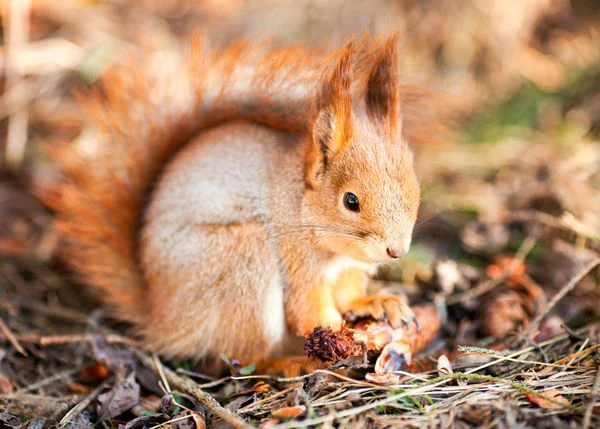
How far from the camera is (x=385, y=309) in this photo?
6.28ft

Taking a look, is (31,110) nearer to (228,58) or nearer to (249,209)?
(228,58)

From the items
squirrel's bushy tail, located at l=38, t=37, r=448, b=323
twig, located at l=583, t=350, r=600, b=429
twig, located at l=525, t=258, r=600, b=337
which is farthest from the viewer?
squirrel's bushy tail, located at l=38, t=37, r=448, b=323

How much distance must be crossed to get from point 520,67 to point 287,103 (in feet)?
7.88

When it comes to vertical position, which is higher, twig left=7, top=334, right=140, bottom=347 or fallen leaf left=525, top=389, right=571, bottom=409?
twig left=7, top=334, right=140, bottom=347

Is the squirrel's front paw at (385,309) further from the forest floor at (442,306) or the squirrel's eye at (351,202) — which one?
the squirrel's eye at (351,202)

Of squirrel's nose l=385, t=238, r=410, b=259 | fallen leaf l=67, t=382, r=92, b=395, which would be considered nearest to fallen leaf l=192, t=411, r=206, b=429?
fallen leaf l=67, t=382, r=92, b=395

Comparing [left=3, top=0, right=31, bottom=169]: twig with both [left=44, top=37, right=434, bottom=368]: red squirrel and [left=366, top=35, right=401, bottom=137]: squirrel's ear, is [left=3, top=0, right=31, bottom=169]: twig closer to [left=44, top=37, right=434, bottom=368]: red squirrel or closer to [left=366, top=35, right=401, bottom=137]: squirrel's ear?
[left=44, top=37, right=434, bottom=368]: red squirrel

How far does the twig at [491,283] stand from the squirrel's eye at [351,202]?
76 centimetres

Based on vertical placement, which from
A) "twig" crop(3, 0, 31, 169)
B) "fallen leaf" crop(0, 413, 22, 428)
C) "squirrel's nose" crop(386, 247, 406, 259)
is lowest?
"fallen leaf" crop(0, 413, 22, 428)

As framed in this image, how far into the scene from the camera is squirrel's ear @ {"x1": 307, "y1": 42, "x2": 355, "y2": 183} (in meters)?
1.75

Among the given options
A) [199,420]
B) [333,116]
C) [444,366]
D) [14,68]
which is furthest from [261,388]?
[14,68]

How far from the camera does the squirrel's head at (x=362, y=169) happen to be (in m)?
1.73

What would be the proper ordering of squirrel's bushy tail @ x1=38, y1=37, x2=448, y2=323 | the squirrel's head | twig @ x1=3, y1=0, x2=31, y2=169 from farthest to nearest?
twig @ x1=3, y1=0, x2=31, y2=169, squirrel's bushy tail @ x1=38, y1=37, x2=448, y2=323, the squirrel's head

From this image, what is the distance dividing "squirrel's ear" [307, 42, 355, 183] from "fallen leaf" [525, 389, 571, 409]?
0.91 metres
